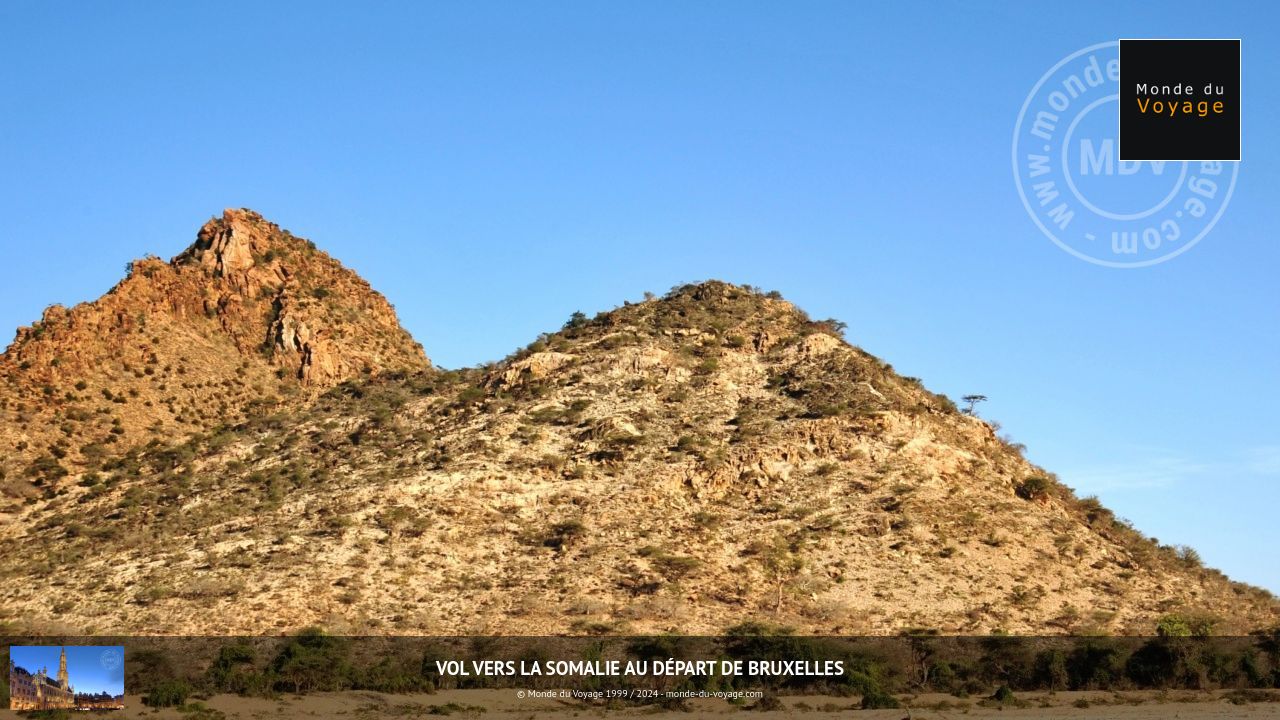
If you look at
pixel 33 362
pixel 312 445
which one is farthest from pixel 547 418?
pixel 33 362

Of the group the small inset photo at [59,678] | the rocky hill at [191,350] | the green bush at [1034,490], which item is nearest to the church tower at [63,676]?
the small inset photo at [59,678]

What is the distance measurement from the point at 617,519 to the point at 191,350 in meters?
34.1

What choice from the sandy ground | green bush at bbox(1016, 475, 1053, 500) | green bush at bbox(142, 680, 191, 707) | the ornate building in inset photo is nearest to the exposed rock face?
green bush at bbox(1016, 475, 1053, 500)

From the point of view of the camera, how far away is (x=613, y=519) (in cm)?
6384

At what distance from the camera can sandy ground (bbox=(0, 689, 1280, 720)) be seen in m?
46.9

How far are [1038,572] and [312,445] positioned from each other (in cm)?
3904

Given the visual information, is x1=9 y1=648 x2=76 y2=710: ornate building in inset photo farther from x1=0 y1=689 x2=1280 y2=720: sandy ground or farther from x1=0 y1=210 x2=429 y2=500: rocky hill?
x1=0 y1=210 x2=429 y2=500: rocky hill

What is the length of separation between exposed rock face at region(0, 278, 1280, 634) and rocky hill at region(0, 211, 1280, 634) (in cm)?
14

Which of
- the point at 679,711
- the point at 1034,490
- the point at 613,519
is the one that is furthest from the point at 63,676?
the point at 1034,490

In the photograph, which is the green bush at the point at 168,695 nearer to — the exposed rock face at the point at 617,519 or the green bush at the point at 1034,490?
the exposed rock face at the point at 617,519

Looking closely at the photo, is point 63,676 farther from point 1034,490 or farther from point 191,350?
point 1034,490

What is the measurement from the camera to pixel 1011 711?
48.9m

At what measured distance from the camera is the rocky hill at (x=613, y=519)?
57.4m

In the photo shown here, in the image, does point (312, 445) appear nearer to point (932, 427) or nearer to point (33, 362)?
point (33, 362)
